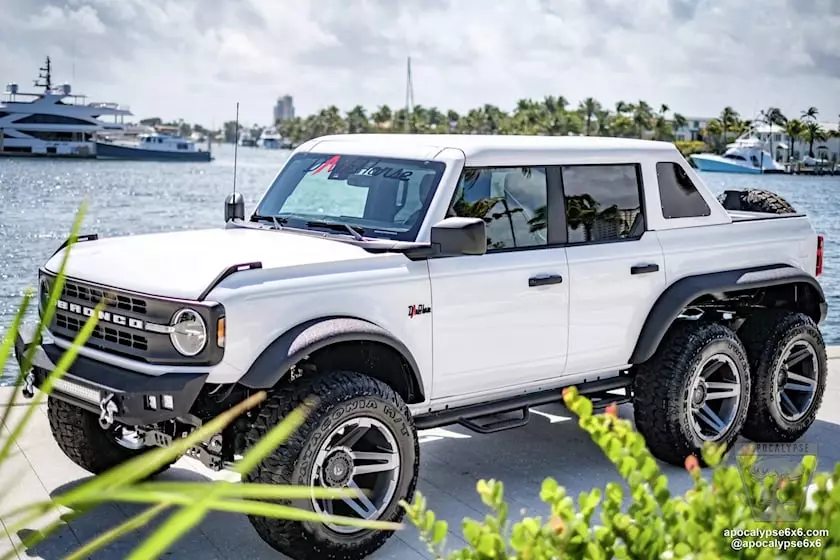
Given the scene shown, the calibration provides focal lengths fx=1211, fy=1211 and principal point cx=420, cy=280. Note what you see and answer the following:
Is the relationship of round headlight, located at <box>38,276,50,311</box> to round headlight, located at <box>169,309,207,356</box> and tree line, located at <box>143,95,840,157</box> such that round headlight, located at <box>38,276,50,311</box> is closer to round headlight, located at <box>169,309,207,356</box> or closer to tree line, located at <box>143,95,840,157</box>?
round headlight, located at <box>169,309,207,356</box>

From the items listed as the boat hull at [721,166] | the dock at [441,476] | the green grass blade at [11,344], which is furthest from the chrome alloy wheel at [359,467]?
the boat hull at [721,166]

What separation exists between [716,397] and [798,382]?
915mm

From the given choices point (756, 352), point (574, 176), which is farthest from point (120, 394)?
point (756, 352)

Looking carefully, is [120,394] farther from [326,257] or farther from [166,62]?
[166,62]

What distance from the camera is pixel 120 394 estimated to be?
4.86 meters

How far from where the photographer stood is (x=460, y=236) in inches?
212

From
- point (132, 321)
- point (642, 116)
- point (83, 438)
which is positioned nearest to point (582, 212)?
point (132, 321)

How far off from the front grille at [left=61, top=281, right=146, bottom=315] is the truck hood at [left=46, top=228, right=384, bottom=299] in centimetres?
4

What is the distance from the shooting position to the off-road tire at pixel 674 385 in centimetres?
649

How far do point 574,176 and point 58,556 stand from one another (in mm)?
3198

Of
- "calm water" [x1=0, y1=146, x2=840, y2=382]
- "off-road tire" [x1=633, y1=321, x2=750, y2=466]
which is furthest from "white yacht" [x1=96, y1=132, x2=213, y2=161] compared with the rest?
"off-road tire" [x1=633, y1=321, x2=750, y2=466]

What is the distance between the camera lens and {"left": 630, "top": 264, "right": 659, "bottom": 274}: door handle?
21.1ft

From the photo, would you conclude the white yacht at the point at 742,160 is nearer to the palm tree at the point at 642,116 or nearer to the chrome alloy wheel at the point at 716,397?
the palm tree at the point at 642,116

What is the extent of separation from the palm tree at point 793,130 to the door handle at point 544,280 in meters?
116
